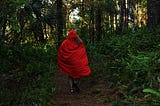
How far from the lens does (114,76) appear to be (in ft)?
37.4

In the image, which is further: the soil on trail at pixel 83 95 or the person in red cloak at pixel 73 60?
the person in red cloak at pixel 73 60

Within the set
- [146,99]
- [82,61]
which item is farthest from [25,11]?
[146,99]

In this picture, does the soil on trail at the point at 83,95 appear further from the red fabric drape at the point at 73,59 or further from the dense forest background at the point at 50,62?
the red fabric drape at the point at 73,59

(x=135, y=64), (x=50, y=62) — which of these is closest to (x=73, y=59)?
(x=135, y=64)

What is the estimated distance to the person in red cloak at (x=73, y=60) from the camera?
37.7 ft

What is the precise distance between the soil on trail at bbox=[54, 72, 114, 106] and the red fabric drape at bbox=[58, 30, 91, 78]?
2.08 ft

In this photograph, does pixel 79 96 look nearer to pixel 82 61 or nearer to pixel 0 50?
pixel 82 61

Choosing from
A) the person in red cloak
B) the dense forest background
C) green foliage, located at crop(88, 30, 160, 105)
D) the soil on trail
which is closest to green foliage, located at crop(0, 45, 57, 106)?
the dense forest background

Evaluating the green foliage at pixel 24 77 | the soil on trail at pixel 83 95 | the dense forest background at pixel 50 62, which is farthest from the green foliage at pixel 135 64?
the green foliage at pixel 24 77

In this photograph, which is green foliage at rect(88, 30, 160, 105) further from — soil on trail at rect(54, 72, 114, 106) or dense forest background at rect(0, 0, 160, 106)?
soil on trail at rect(54, 72, 114, 106)

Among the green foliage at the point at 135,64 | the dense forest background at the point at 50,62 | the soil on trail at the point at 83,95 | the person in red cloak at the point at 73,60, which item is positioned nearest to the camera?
the dense forest background at the point at 50,62

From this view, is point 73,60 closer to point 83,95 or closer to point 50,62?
point 83,95

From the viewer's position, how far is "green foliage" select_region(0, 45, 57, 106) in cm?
912

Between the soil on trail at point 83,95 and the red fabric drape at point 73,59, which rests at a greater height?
the red fabric drape at point 73,59
